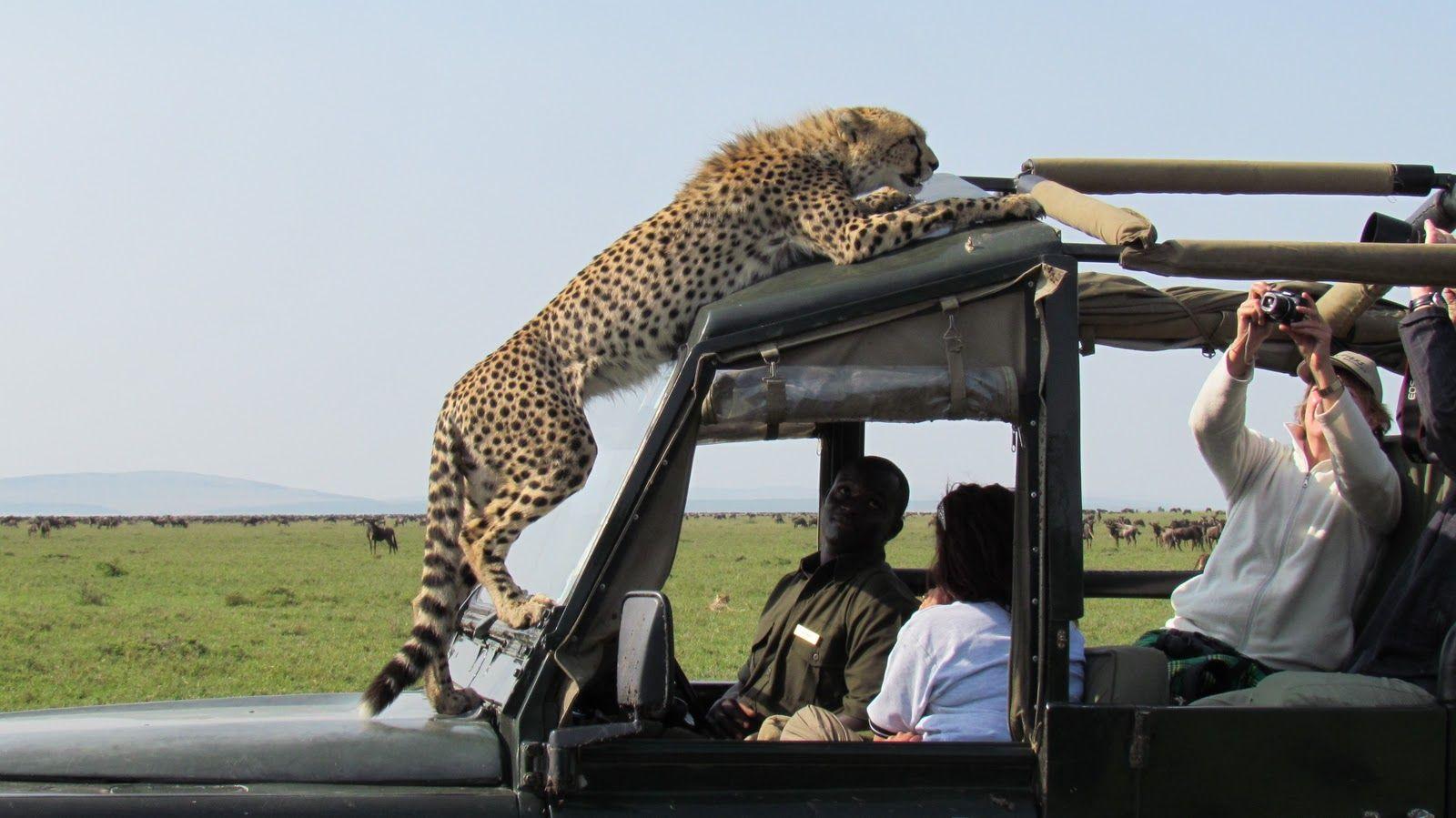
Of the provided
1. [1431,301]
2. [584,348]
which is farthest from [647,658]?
[1431,301]

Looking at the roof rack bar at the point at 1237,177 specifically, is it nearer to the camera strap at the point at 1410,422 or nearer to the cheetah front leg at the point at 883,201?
the cheetah front leg at the point at 883,201

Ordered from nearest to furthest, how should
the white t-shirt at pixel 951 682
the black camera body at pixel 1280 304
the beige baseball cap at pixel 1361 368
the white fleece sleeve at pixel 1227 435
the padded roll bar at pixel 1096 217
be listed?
the padded roll bar at pixel 1096 217 < the white t-shirt at pixel 951 682 < the black camera body at pixel 1280 304 < the white fleece sleeve at pixel 1227 435 < the beige baseball cap at pixel 1361 368

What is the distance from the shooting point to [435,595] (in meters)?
3.79

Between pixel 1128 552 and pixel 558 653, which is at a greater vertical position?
pixel 558 653

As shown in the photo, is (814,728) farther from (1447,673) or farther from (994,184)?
(994,184)

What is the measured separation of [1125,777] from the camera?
8.53 ft

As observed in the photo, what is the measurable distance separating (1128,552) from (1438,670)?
97.7 ft

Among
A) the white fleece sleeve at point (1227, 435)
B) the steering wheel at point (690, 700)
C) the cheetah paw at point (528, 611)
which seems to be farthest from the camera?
the steering wheel at point (690, 700)

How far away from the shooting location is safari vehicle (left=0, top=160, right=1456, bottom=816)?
8.49ft

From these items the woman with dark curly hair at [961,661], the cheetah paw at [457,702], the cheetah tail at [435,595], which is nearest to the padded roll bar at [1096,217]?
the woman with dark curly hair at [961,661]

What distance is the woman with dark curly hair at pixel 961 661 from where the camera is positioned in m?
2.88

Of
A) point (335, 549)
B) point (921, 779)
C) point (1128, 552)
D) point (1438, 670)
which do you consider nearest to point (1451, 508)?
point (1438, 670)

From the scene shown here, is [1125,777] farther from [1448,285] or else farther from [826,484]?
[826,484]

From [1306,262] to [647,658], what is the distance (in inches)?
57.5
